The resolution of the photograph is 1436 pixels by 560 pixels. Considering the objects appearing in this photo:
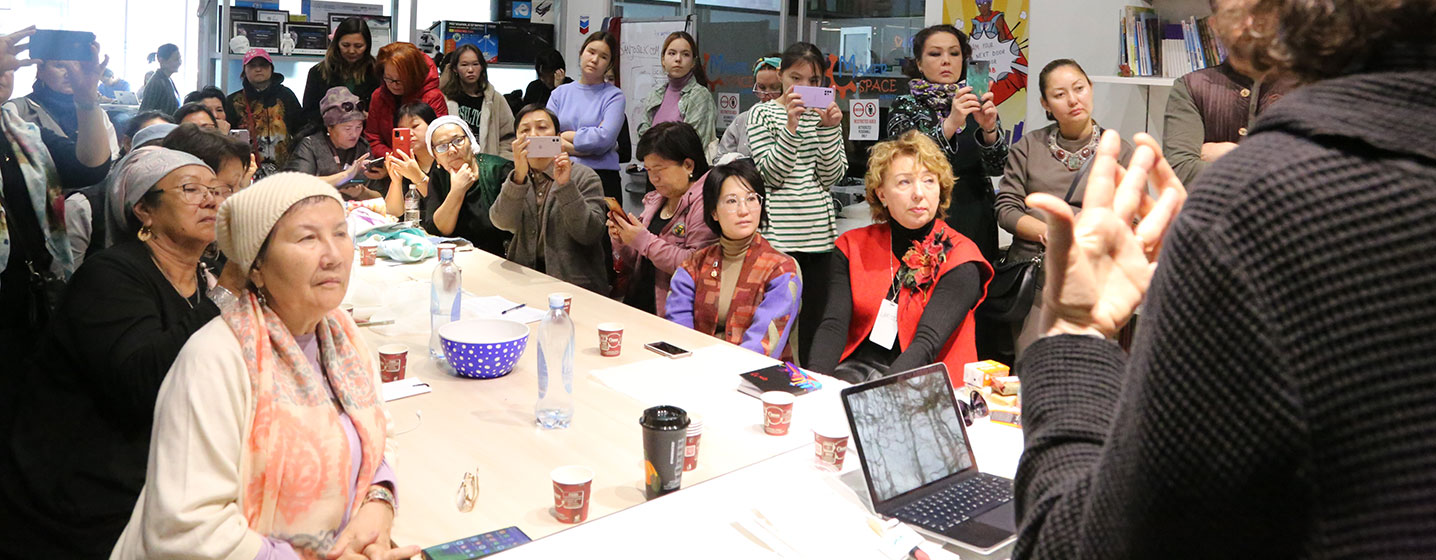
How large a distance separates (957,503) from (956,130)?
91.4 inches

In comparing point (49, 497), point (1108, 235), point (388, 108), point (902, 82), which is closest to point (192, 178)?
point (49, 497)

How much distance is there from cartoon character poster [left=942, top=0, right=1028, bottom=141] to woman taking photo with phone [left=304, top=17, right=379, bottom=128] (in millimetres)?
3248

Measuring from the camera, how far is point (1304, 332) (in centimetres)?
63

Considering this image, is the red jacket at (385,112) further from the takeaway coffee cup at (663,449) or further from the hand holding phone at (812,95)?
the takeaway coffee cup at (663,449)

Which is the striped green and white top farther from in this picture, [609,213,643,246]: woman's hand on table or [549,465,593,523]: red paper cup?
[549,465,593,523]: red paper cup

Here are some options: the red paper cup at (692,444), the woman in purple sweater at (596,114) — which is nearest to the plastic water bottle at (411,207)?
the woman in purple sweater at (596,114)

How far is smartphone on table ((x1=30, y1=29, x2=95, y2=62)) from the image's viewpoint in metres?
3.24

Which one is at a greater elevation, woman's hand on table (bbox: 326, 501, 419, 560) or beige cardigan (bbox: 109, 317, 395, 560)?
beige cardigan (bbox: 109, 317, 395, 560)

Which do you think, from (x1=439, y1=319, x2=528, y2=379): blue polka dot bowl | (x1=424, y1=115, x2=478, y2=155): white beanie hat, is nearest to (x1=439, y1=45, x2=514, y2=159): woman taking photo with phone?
(x1=424, y1=115, x2=478, y2=155): white beanie hat

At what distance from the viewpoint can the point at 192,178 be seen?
2.34 metres

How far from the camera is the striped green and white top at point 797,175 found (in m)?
3.87

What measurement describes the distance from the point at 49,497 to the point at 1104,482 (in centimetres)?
204

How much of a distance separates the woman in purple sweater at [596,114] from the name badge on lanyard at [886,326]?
2.81 m

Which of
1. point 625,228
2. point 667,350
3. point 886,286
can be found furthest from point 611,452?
point 625,228
